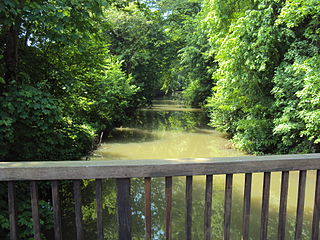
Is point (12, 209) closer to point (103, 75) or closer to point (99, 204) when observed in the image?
point (99, 204)

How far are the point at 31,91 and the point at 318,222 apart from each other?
10.3 ft

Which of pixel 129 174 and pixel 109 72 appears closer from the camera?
pixel 129 174

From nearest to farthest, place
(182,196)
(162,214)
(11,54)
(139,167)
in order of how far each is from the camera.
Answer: (139,167), (11,54), (162,214), (182,196)

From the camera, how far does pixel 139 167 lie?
149cm

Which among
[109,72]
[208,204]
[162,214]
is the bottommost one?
[162,214]

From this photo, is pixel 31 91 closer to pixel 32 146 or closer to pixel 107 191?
pixel 32 146

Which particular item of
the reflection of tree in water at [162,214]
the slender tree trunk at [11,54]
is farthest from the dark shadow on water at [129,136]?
the slender tree trunk at [11,54]

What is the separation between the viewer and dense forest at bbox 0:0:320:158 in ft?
10.8

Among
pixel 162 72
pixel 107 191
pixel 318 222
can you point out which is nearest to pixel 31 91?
pixel 318 222

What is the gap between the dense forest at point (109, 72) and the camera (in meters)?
3.28

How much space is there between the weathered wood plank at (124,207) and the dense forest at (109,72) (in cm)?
Answer: 199

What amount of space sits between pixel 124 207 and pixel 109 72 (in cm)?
1115

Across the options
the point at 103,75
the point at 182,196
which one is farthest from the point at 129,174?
the point at 103,75

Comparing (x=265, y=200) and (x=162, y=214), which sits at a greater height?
(x=265, y=200)
